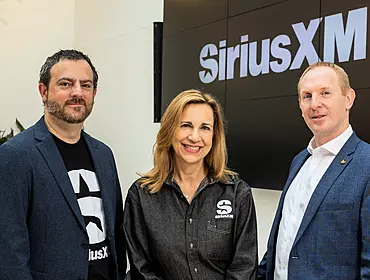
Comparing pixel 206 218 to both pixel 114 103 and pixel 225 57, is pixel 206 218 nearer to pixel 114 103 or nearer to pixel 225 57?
pixel 225 57

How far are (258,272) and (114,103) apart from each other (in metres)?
3.94

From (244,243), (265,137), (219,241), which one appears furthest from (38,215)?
(265,137)

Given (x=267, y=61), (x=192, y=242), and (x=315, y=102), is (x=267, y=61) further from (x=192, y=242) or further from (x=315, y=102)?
(x=192, y=242)

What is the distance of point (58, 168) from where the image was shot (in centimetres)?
213

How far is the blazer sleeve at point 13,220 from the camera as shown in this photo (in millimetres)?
1955

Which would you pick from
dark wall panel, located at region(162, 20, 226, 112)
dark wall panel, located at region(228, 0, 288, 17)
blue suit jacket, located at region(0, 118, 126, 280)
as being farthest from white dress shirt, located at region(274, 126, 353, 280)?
dark wall panel, located at region(162, 20, 226, 112)

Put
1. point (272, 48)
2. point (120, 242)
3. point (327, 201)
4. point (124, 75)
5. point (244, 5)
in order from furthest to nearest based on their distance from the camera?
point (124, 75)
point (244, 5)
point (272, 48)
point (120, 242)
point (327, 201)

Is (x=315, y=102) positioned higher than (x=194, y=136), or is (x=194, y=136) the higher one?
(x=315, y=102)

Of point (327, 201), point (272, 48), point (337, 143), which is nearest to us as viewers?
point (327, 201)

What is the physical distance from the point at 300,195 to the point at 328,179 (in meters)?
0.17

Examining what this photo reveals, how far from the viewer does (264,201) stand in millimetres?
3854

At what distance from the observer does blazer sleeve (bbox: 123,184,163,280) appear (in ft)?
6.95

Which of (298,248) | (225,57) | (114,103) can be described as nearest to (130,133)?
(114,103)

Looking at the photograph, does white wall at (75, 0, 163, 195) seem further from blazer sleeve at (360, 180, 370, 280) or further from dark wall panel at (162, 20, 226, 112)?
blazer sleeve at (360, 180, 370, 280)
